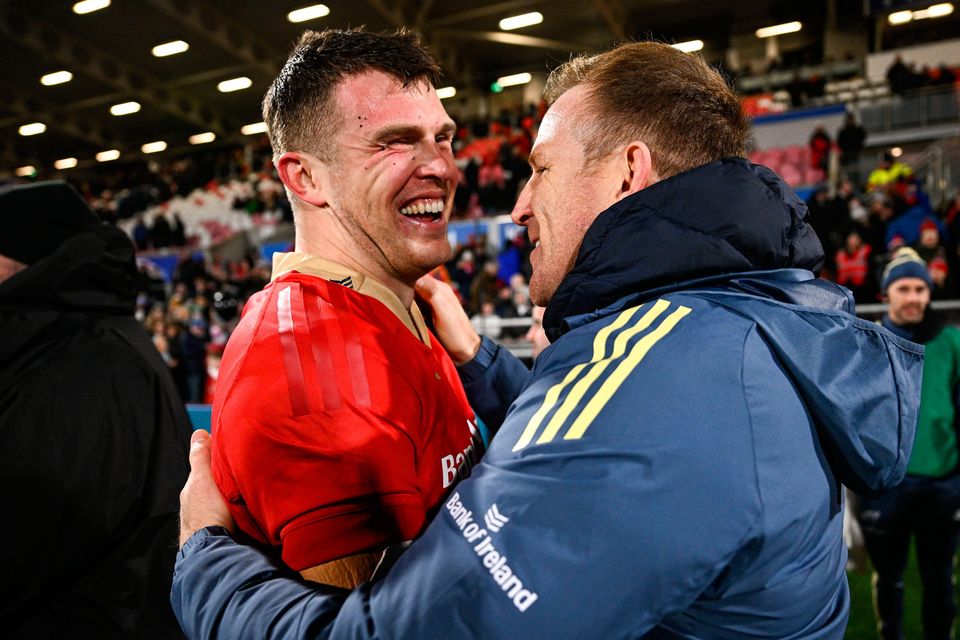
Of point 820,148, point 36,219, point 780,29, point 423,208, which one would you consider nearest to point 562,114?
point 423,208

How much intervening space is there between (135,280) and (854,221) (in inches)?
342

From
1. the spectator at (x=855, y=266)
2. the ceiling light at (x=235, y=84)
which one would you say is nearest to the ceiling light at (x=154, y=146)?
the ceiling light at (x=235, y=84)

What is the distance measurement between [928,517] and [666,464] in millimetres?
3677

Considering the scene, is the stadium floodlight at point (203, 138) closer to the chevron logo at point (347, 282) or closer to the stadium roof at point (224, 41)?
the stadium roof at point (224, 41)

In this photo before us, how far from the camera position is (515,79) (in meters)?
22.2

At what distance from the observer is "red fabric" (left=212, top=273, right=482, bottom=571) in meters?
1.15

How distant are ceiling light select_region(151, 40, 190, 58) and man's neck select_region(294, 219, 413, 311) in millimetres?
18762

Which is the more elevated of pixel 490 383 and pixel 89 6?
pixel 89 6

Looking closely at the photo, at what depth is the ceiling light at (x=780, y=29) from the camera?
19641 millimetres

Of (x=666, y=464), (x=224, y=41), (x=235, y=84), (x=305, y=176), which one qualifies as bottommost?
(x=666, y=464)

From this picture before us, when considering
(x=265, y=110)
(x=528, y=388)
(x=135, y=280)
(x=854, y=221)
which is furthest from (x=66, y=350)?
(x=854, y=221)

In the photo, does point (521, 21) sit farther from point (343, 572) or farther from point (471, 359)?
point (343, 572)

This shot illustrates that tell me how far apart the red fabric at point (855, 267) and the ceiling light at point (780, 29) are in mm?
14246

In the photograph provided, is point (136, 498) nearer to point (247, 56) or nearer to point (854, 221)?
point (854, 221)
